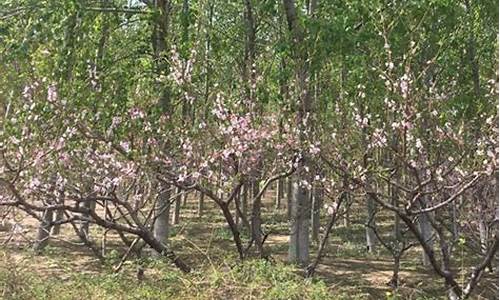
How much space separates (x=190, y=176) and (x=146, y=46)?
445cm

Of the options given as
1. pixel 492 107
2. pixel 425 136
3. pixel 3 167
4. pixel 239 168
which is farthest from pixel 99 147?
pixel 492 107

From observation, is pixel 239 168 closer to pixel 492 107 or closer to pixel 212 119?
pixel 212 119

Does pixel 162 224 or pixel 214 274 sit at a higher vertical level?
pixel 162 224

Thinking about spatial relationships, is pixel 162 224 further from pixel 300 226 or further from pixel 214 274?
pixel 214 274

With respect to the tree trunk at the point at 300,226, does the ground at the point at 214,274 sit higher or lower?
lower

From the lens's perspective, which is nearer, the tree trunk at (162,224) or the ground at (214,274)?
the ground at (214,274)

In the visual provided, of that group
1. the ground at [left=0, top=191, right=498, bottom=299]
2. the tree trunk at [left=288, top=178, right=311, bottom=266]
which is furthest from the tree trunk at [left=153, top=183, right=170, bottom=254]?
the tree trunk at [left=288, top=178, right=311, bottom=266]

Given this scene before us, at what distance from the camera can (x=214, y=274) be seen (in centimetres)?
791

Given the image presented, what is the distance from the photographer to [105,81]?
10484 millimetres

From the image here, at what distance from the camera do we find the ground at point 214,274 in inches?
314

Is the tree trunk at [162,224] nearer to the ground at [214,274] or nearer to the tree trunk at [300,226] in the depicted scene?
the ground at [214,274]

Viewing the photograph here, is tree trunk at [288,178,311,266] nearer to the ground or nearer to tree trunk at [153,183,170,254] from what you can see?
the ground

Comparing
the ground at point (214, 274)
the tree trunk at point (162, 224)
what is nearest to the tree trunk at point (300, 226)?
the ground at point (214, 274)

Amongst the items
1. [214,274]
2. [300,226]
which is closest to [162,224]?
[300,226]
